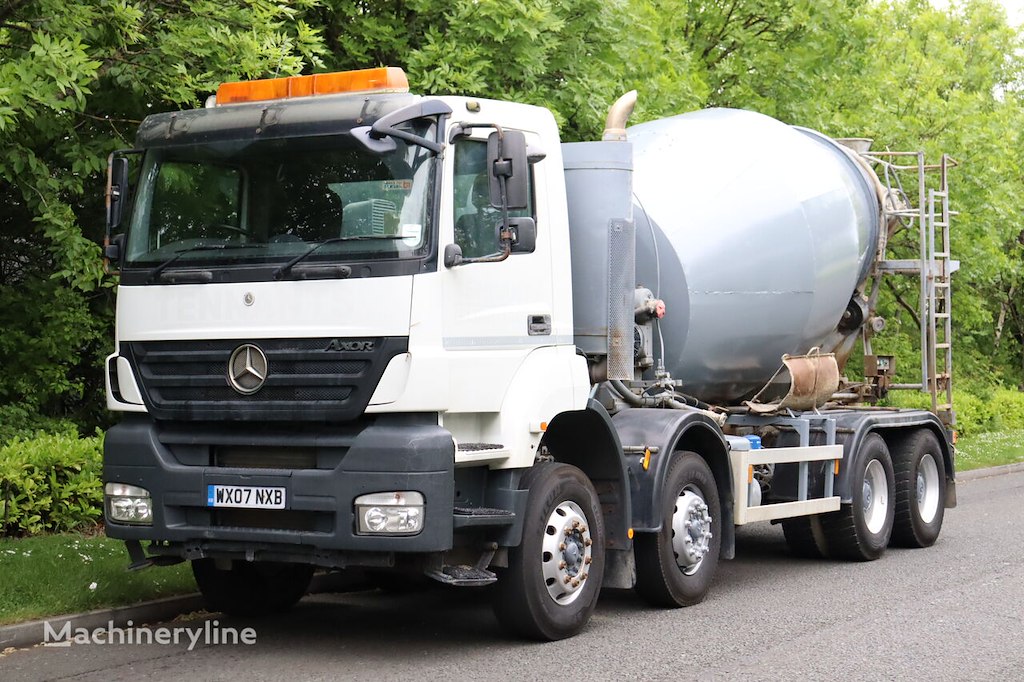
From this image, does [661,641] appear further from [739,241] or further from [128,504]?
[739,241]

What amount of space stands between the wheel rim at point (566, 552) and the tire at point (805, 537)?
369cm

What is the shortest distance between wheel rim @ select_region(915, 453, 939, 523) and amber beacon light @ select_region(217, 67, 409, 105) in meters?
6.75

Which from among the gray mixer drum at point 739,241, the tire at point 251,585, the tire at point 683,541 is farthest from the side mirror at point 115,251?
the tire at point 683,541

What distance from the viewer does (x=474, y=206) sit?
7469 millimetres

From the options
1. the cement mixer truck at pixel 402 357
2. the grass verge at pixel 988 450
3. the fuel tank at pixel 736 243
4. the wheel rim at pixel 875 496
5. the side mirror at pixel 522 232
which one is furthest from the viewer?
the grass verge at pixel 988 450

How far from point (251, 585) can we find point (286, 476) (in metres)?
1.79

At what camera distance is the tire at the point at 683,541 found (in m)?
8.84

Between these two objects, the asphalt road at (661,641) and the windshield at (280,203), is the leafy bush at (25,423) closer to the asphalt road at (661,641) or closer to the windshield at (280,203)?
the asphalt road at (661,641)

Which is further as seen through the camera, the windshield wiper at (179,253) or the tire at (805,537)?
the tire at (805,537)

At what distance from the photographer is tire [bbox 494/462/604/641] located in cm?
772

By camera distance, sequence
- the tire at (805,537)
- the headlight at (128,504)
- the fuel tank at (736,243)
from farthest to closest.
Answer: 1. the tire at (805,537)
2. the fuel tank at (736,243)
3. the headlight at (128,504)

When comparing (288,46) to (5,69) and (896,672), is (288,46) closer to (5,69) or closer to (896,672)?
(5,69)

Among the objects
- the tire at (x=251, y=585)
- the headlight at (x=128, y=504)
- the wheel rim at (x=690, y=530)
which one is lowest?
the tire at (x=251, y=585)

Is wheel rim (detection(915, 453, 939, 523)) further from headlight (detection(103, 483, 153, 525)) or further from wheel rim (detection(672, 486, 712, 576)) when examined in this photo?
headlight (detection(103, 483, 153, 525))
